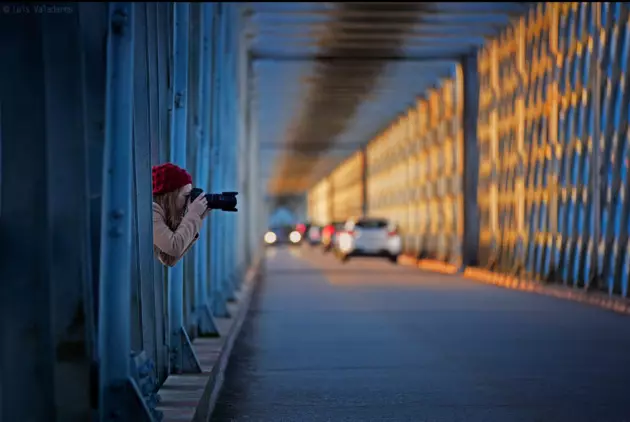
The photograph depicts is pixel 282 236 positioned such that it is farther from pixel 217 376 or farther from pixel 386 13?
pixel 217 376

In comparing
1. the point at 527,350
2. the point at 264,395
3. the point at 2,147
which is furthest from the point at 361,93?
the point at 2,147

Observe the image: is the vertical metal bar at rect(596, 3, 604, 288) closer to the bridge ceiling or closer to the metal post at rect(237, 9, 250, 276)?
the bridge ceiling

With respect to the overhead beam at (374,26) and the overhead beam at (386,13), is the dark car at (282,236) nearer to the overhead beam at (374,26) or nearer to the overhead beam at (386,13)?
the overhead beam at (374,26)

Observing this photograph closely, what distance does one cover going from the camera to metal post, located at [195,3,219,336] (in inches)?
452

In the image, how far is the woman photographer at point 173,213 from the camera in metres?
6.61

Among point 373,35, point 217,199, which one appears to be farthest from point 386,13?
point 217,199

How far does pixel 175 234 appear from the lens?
662cm

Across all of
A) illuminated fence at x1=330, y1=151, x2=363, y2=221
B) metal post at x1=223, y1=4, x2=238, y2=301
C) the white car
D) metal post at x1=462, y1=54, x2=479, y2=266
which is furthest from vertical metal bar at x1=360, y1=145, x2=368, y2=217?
metal post at x1=223, y1=4, x2=238, y2=301

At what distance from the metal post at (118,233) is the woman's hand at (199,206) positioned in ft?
4.00

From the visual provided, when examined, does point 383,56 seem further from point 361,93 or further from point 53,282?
point 53,282

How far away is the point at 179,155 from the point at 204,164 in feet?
9.98

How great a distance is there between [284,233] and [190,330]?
2756 inches

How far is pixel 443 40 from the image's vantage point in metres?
28.7

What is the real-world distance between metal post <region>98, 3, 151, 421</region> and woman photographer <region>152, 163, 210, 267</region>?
122 cm
